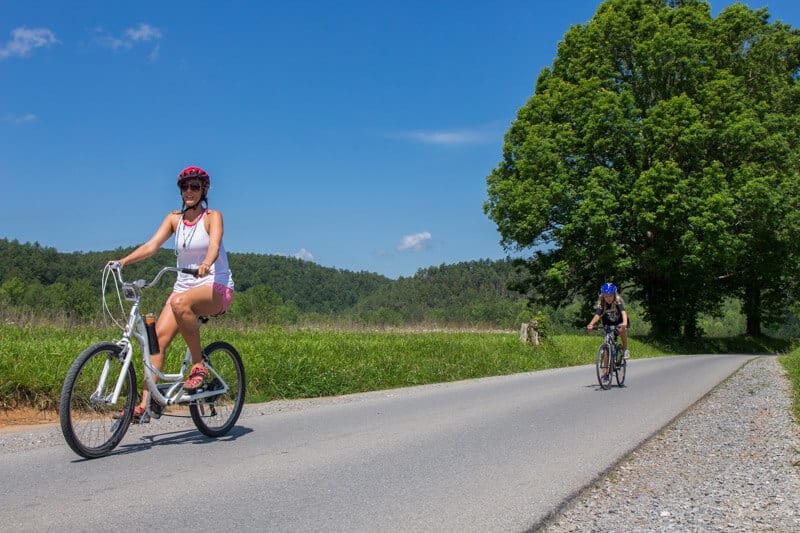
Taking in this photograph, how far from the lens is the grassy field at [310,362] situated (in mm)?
7473

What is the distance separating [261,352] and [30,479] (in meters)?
6.48

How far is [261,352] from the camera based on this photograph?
11023 millimetres

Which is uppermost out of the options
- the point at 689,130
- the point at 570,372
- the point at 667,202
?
the point at 689,130

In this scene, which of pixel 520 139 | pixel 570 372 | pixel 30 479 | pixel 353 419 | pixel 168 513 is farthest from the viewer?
pixel 520 139

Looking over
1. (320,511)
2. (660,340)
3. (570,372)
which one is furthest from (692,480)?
(660,340)

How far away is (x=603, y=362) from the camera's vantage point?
11805 mm

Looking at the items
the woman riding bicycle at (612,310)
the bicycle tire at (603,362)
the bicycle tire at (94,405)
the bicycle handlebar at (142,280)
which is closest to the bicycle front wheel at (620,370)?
the woman riding bicycle at (612,310)

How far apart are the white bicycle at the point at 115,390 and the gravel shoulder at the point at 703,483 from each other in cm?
341

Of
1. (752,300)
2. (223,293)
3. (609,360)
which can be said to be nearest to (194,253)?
(223,293)

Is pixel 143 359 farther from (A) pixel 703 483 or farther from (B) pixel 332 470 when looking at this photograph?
(A) pixel 703 483

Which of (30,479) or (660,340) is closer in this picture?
(30,479)

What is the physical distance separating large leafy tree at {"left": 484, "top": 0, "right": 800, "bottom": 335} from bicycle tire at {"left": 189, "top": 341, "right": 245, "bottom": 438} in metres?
22.2

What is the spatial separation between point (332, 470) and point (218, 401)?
80.3 inches

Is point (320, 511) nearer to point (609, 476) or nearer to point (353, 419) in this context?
point (609, 476)
